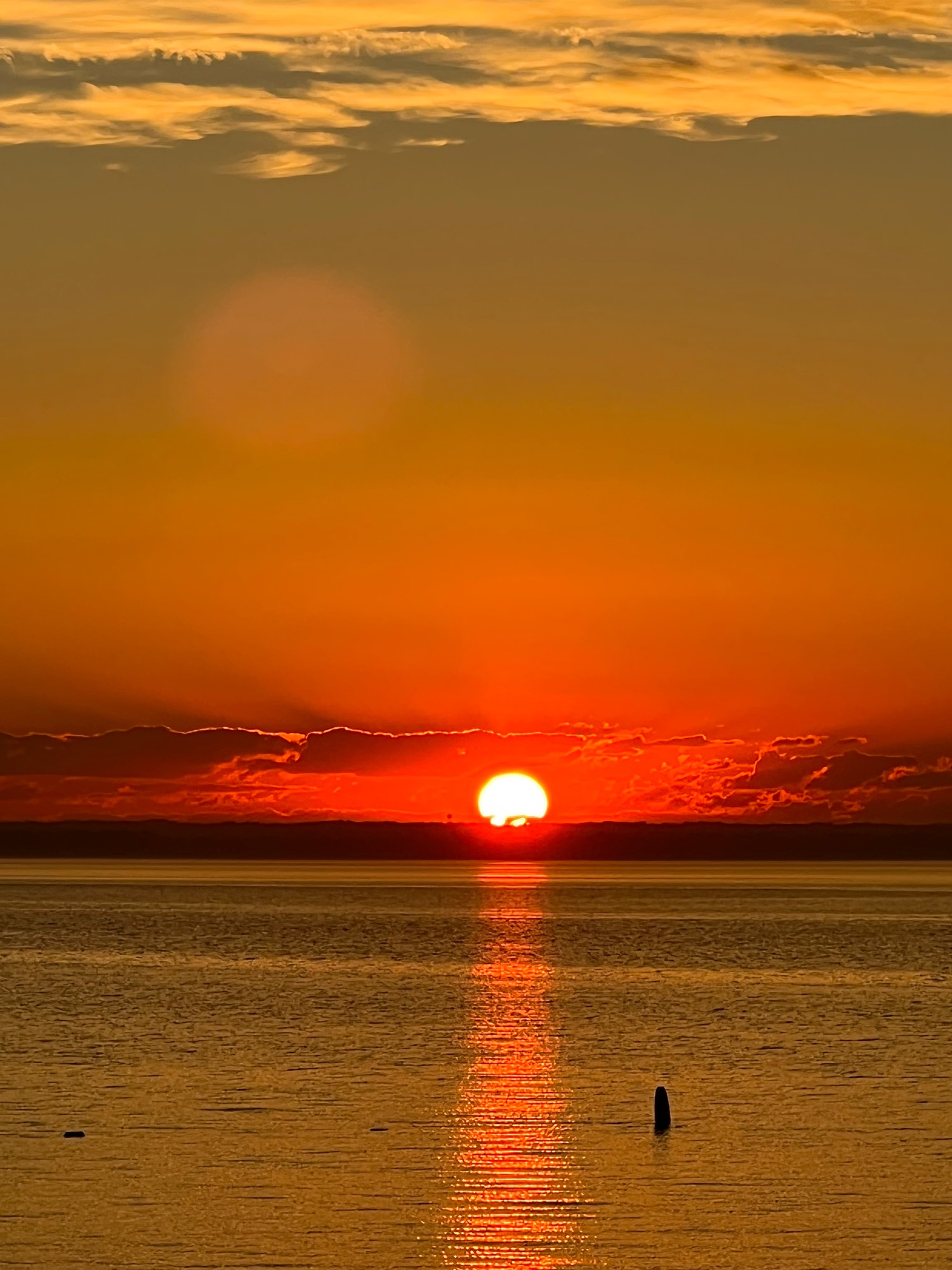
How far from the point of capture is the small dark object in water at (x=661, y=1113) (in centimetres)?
5312

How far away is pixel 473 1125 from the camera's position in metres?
53.7

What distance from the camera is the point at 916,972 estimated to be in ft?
418

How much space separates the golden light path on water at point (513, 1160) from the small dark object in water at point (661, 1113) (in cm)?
243

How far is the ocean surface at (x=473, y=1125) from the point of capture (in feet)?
129

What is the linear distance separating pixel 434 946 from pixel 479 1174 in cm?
11285

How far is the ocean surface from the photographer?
1553 inches

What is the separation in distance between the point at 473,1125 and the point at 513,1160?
19.1ft

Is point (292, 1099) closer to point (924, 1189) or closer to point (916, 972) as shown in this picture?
point (924, 1189)

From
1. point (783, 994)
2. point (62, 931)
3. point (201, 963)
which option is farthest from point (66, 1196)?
point (62, 931)

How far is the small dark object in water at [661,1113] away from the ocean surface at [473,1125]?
0.61m

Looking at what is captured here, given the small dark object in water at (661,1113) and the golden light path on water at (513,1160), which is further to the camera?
the small dark object in water at (661,1113)

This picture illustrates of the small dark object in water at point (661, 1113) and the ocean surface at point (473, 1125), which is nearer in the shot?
the ocean surface at point (473, 1125)

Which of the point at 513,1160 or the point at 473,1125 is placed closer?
the point at 513,1160

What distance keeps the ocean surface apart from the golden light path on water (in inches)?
5.1
